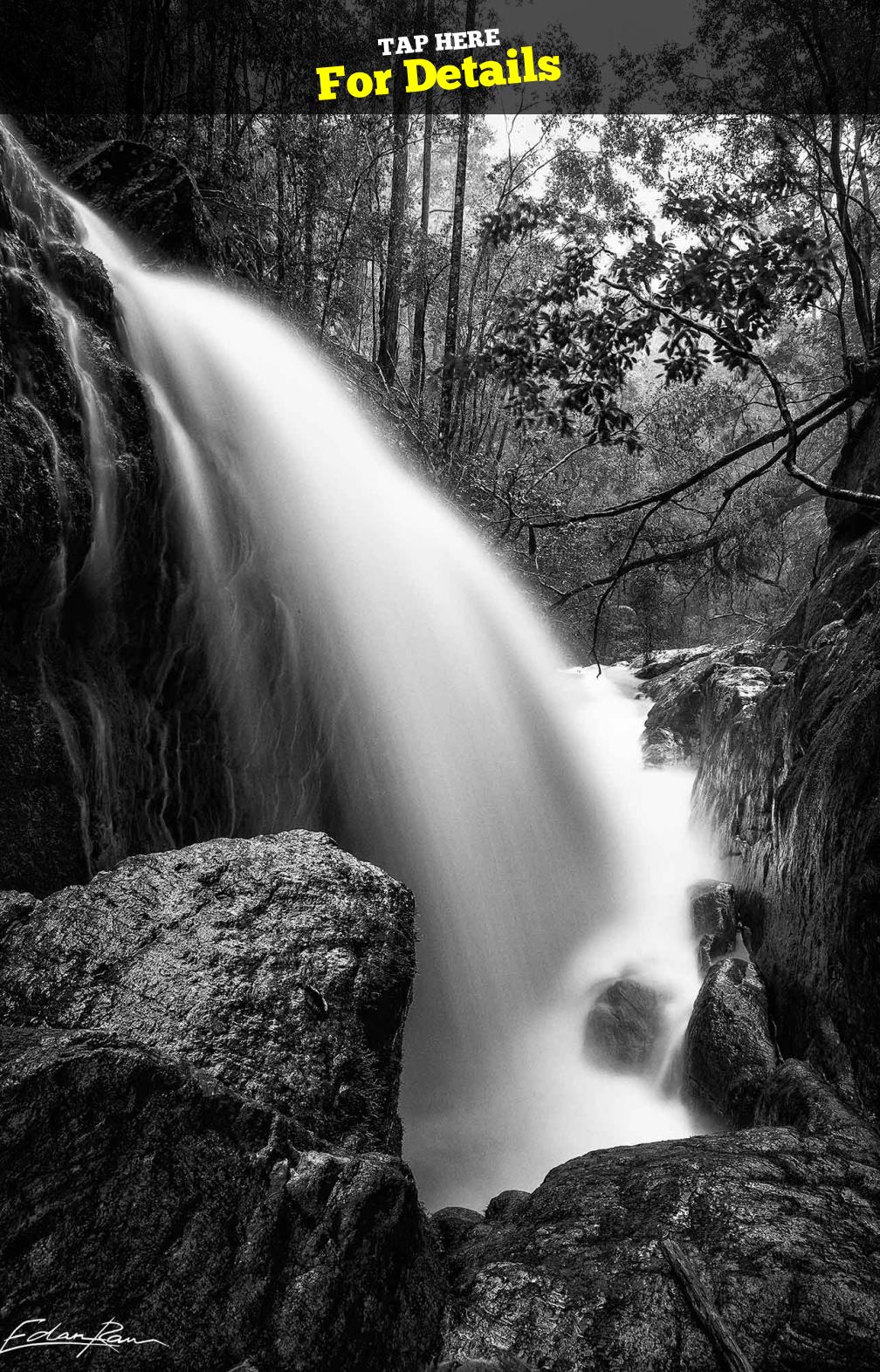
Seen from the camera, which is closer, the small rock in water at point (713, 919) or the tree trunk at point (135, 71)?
the small rock in water at point (713, 919)

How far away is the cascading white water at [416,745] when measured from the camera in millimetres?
5457

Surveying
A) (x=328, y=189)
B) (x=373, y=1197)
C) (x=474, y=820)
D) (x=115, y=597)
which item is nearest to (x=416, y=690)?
(x=474, y=820)

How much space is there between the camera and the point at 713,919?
233 inches

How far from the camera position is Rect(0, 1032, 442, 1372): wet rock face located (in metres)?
1.70

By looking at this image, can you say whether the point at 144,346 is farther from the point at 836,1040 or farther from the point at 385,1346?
the point at 836,1040

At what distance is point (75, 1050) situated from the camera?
200cm

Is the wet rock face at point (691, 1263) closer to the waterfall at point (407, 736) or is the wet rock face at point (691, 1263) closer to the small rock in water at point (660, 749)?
the waterfall at point (407, 736)

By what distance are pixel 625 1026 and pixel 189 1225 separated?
4439 millimetres

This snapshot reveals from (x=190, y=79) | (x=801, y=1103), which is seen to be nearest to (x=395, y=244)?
(x=190, y=79)

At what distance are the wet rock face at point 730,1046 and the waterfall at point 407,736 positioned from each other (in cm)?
45

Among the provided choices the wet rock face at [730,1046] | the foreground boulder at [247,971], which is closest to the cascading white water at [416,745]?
the wet rock face at [730,1046]

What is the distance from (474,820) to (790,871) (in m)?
3.55

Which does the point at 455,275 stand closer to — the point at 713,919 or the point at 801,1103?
the point at 713,919
